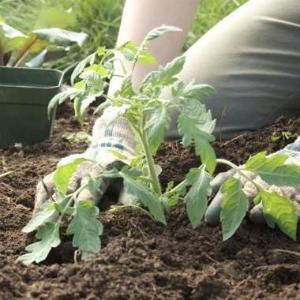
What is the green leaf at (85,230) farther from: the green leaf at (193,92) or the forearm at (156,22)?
the forearm at (156,22)

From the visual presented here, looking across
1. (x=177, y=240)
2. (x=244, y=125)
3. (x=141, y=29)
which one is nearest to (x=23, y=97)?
(x=141, y=29)

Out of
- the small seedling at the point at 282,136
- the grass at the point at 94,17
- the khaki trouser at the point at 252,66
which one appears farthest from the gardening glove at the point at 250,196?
the grass at the point at 94,17

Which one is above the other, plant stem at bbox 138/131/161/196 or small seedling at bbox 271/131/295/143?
plant stem at bbox 138/131/161/196

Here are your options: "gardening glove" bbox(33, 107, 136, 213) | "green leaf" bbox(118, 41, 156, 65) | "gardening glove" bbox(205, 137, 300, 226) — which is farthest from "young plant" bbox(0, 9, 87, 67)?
"gardening glove" bbox(205, 137, 300, 226)

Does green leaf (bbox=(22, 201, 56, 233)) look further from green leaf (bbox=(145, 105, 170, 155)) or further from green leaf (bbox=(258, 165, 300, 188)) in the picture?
green leaf (bbox=(258, 165, 300, 188))

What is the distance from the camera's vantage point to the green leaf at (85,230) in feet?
5.06

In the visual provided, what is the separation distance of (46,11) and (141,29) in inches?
31.8

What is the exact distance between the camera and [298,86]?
2455mm

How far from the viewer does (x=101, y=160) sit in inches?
73.0

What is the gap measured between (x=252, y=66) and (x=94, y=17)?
4.40 feet

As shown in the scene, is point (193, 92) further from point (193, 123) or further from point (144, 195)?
point (144, 195)

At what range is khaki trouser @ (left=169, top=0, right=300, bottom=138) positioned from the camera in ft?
7.93

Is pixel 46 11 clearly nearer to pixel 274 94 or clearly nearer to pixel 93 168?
pixel 274 94

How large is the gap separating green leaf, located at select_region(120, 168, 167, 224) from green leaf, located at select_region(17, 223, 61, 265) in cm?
16
